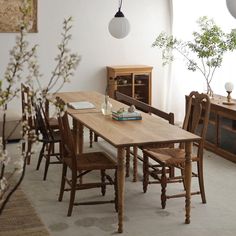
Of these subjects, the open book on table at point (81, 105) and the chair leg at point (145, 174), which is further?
the open book on table at point (81, 105)

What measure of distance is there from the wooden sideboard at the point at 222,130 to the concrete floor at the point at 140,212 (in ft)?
2.26

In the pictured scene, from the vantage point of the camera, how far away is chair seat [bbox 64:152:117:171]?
359 cm

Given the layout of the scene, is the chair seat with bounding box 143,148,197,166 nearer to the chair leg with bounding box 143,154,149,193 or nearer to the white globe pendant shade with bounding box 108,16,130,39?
the chair leg with bounding box 143,154,149,193

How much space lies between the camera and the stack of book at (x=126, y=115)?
3977 mm

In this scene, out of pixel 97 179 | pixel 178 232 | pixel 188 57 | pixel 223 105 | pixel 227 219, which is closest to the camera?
pixel 178 232

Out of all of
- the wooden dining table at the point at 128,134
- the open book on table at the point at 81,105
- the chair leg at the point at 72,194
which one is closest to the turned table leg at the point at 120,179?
the wooden dining table at the point at 128,134

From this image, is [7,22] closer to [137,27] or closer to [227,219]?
[137,27]

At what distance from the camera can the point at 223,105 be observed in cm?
539

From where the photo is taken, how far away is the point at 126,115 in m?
4.00

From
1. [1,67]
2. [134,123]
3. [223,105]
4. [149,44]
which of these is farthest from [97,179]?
[149,44]

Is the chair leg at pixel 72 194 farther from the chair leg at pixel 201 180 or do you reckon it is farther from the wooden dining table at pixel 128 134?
the chair leg at pixel 201 180

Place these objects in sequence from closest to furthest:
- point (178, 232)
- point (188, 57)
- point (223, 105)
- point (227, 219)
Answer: point (178, 232)
point (227, 219)
point (223, 105)
point (188, 57)

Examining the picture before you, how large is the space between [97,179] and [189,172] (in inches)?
52.4

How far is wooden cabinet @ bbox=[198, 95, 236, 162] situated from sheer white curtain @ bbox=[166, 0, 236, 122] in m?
0.90
